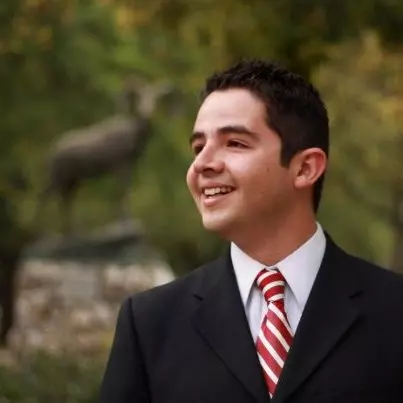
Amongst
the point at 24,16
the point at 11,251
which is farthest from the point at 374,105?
the point at 11,251

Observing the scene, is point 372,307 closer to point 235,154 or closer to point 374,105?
A: point 235,154

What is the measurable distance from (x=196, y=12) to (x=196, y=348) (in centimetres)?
574

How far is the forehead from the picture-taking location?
2533 millimetres

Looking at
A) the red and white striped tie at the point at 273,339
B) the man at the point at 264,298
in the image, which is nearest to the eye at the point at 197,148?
the man at the point at 264,298

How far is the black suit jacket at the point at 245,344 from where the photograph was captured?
2457 mm

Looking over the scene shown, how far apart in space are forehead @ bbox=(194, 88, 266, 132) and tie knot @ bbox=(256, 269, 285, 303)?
0.33 metres

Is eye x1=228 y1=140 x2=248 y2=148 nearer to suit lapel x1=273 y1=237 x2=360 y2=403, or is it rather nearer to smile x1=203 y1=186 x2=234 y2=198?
smile x1=203 y1=186 x2=234 y2=198

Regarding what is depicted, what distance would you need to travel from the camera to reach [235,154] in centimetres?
252

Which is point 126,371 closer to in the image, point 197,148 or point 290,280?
point 290,280

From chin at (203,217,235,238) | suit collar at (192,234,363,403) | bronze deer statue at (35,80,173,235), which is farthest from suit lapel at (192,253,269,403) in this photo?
bronze deer statue at (35,80,173,235)

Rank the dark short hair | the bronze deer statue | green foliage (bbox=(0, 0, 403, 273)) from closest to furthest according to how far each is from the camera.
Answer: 1. the dark short hair
2. green foliage (bbox=(0, 0, 403, 273))
3. the bronze deer statue

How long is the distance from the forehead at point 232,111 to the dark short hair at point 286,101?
0.7 inches

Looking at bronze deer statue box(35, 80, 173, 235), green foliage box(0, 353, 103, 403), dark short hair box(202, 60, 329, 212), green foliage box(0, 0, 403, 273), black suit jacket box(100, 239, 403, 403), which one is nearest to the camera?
black suit jacket box(100, 239, 403, 403)

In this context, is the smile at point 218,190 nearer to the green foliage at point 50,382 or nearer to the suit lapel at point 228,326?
the suit lapel at point 228,326
